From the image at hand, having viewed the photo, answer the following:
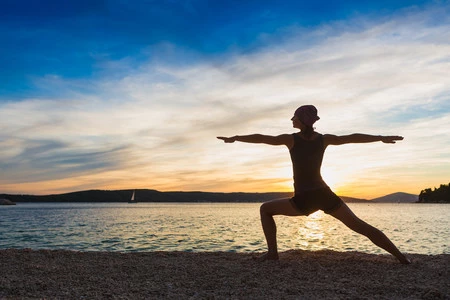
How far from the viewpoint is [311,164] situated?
7898 millimetres

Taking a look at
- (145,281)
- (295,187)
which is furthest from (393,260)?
(145,281)

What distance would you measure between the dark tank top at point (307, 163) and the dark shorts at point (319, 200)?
9cm

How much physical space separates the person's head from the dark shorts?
46.9 inches

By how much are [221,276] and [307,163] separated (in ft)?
8.59

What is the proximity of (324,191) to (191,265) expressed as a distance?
9.80ft

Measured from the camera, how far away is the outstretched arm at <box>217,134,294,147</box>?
7.96 metres

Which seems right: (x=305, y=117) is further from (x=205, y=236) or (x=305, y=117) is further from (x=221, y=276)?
(x=205, y=236)

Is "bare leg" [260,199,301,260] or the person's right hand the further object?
"bare leg" [260,199,301,260]

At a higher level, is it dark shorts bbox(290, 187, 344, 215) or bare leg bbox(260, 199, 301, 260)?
dark shorts bbox(290, 187, 344, 215)

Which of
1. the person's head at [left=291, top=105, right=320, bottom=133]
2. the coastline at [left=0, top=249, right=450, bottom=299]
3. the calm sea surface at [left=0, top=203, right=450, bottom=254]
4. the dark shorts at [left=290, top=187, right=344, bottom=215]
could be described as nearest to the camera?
the coastline at [left=0, top=249, right=450, bottom=299]

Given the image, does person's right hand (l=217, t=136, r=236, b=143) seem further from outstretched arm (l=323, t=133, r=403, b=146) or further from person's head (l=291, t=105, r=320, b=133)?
outstretched arm (l=323, t=133, r=403, b=146)

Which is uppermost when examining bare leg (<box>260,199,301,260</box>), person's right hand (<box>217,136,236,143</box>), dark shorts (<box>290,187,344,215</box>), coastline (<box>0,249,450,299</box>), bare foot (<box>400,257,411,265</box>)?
person's right hand (<box>217,136,236,143</box>)

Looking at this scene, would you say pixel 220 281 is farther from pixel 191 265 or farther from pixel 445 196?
pixel 445 196

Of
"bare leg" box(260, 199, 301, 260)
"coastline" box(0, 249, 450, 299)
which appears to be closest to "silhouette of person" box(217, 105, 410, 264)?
"bare leg" box(260, 199, 301, 260)
